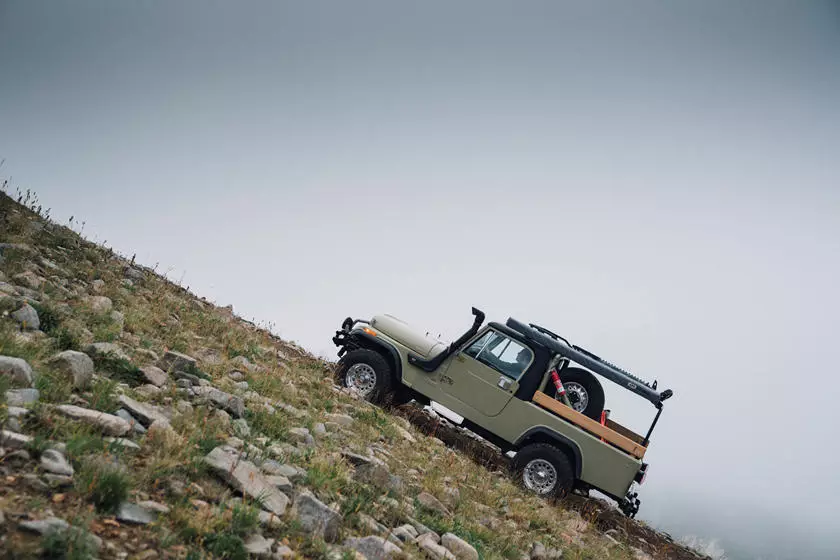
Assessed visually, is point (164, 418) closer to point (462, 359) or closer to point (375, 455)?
point (375, 455)

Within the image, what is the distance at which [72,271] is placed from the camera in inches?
334

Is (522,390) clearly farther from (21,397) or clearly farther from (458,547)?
(21,397)

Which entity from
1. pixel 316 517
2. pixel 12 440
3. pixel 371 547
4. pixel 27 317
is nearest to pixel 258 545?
pixel 316 517

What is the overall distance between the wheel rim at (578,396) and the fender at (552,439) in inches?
44.7

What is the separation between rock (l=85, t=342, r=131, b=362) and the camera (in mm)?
5406

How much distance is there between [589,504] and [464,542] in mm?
5799

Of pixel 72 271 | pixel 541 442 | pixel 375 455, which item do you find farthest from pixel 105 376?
pixel 541 442

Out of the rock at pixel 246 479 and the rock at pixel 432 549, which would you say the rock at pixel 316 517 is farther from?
the rock at pixel 432 549

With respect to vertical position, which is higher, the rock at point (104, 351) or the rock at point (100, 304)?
the rock at point (100, 304)

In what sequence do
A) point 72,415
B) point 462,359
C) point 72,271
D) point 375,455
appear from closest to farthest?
point 72,415
point 375,455
point 72,271
point 462,359

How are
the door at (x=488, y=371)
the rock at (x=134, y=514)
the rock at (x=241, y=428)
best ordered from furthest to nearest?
the door at (x=488, y=371) < the rock at (x=241, y=428) < the rock at (x=134, y=514)

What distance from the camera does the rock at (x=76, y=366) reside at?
15.1 feet

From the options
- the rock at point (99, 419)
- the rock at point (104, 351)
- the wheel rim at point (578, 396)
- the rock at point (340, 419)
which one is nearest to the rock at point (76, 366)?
the rock at point (104, 351)

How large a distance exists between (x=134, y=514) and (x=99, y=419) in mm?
1018
